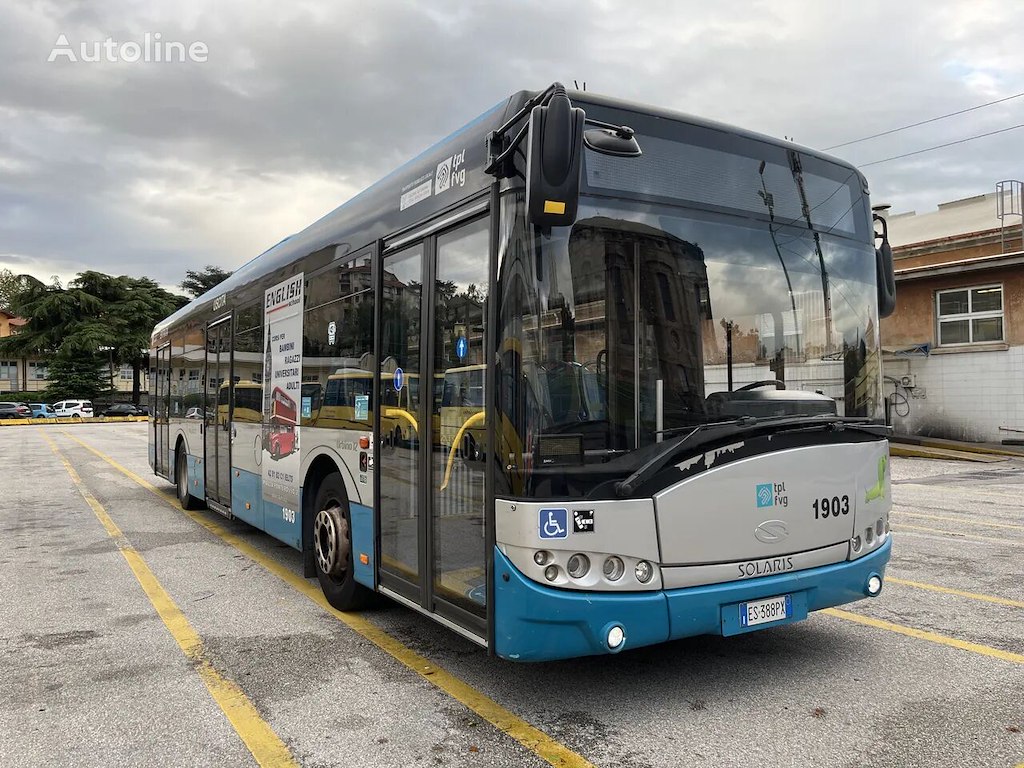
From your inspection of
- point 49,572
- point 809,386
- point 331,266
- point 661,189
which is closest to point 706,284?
point 661,189

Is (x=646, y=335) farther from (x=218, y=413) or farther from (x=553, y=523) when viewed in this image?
(x=218, y=413)

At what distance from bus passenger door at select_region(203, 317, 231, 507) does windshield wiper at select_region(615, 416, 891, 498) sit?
6295 millimetres

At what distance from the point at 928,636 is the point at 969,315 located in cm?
1927

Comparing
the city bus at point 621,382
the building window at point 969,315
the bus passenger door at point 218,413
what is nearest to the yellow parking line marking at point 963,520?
the city bus at point 621,382

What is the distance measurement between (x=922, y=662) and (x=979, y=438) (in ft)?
63.1

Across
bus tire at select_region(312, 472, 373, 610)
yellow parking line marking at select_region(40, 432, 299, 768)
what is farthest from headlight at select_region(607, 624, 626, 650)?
bus tire at select_region(312, 472, 373, 610)

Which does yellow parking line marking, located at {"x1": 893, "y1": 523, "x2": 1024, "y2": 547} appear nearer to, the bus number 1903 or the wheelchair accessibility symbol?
the bus number 1903

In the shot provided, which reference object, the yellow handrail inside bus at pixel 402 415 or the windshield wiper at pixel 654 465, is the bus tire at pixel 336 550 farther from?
the windshield wiper at pixel 654 465

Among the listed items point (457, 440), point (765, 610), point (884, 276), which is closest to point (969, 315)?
point (884, 276)

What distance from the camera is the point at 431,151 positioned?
16.8ft

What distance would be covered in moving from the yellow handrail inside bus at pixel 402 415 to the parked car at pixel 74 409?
57.4 meters

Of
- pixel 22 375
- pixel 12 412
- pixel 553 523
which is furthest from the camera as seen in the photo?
pixel 22 375

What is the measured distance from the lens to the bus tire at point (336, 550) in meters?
5.86

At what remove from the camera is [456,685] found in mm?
4484
